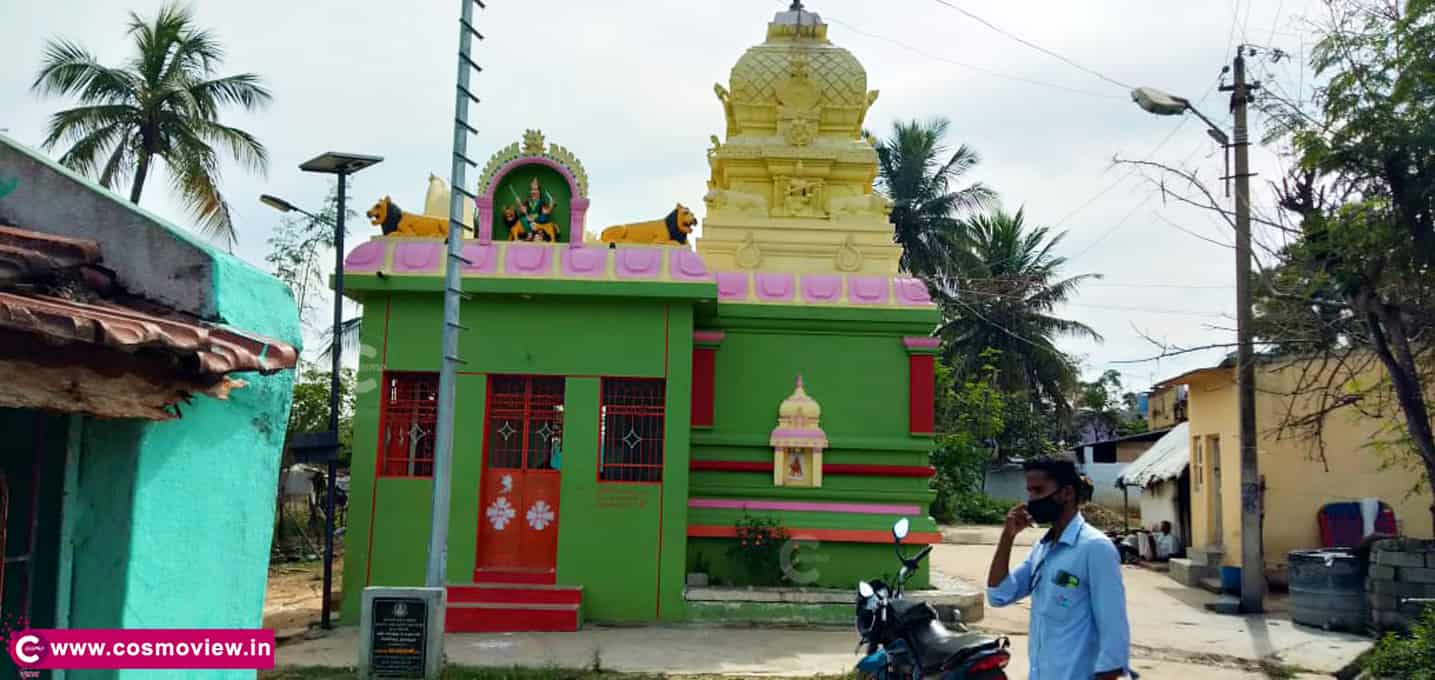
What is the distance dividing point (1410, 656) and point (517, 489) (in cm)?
792

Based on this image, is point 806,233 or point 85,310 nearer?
point 85,310

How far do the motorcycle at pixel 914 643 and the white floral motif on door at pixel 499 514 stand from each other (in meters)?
6.39

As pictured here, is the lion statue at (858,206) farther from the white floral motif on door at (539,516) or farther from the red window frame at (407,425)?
the red window frame at (407,425)

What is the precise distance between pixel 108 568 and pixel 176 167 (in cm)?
1533

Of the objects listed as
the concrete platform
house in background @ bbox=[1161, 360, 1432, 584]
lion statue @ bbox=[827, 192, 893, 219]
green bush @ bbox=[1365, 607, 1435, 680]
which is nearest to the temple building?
the concrete platform

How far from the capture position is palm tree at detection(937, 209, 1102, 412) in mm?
32094

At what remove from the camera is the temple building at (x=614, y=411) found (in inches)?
452

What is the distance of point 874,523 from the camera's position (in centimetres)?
1263

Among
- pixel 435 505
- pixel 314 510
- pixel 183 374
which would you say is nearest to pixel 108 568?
pixel 183 374

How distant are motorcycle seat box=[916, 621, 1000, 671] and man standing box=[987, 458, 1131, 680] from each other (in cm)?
22

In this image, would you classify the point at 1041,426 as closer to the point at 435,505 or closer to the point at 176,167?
the point at 176,167

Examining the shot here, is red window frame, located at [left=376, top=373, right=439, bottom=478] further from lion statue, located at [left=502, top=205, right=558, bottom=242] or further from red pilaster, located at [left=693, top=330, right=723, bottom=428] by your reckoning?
red pilaster, located at [left=693, top=330, right=723, bottom=428]

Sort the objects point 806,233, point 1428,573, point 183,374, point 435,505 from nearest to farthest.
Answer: point 183,374 → point 435,505 → point 1428,573 → point 806,233

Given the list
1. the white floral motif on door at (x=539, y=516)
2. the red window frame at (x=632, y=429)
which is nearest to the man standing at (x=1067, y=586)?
the red window frame at (x=632, y=429)
